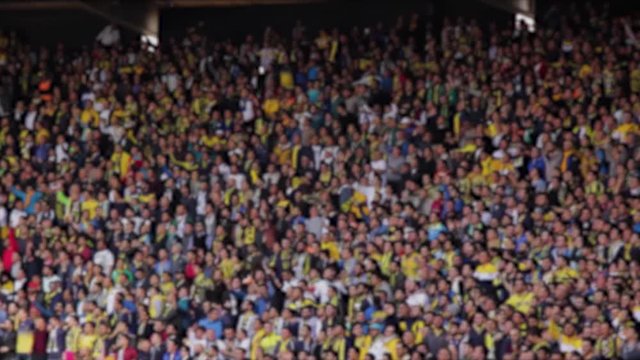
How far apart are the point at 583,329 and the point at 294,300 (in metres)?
4.71

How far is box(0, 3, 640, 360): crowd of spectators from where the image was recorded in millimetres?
26016

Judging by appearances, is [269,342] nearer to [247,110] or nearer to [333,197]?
[333,197]

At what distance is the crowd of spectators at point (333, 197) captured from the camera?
2602 cm

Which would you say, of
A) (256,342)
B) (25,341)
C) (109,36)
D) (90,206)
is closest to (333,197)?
(256,342)

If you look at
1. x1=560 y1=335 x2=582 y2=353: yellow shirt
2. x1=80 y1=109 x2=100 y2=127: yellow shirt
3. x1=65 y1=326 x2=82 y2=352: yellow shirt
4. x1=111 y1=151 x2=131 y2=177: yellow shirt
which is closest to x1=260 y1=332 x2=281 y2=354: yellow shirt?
x1=65 y1=326 x2=82 y2=352: yellow shirt

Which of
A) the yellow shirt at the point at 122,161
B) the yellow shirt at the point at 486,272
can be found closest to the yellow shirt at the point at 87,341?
the yellow shirt at the point at 122,161

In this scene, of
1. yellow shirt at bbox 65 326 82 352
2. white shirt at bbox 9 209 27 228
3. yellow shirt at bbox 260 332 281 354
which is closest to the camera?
yellow shirt at bbox 260 332 281 354

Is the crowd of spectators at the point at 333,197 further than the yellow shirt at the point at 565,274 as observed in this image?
Yes

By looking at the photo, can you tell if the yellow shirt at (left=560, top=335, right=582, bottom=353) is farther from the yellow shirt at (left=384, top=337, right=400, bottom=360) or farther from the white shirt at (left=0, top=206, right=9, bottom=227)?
the white shirt at (left=0, top=206, right=9, bottom=227)

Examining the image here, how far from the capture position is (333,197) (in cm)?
2931

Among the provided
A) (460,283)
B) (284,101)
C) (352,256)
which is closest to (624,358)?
(460,283)

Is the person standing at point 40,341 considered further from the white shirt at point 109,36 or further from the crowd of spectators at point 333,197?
the white shirt at point 109,36

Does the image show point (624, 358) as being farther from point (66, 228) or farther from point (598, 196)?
point (66, 228)

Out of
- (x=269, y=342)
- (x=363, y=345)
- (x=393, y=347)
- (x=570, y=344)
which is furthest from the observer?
(x=269, y=342)
